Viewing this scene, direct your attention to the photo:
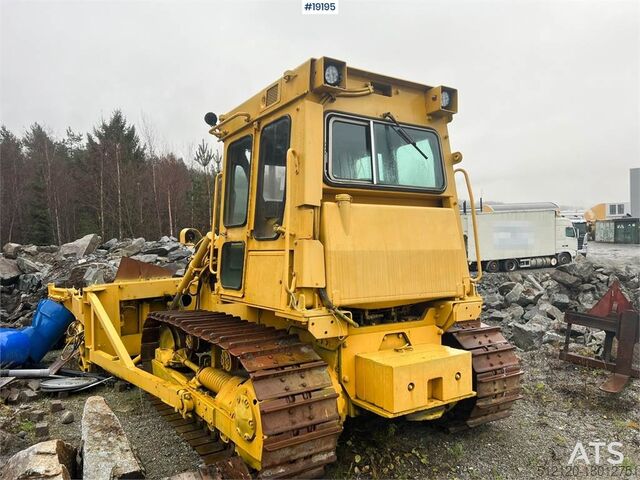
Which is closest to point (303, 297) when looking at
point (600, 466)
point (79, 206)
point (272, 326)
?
point (272, 326)

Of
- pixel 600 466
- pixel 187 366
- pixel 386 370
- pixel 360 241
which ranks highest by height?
pixel 360 241

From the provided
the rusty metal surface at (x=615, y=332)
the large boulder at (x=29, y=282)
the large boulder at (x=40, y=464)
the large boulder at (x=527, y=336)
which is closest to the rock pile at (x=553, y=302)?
the large boulder at (x=527, y=336)

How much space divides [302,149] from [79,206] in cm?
2736

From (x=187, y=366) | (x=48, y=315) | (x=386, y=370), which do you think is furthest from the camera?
(x=48, y=315)

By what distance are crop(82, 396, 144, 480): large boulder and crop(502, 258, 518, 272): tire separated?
765 inches

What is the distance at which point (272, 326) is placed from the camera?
13.0 ft

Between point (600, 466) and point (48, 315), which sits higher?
point (48, 315)

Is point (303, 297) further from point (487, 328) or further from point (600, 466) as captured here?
point (600, 466)

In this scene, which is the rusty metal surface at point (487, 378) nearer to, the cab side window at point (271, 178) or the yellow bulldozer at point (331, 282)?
the yellow bulldozer at point (331, 282)

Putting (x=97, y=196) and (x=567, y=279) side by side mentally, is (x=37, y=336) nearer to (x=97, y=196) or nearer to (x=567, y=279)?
(x=567, y=279)

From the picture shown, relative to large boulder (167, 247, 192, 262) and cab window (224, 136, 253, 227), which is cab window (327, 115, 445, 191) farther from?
large boulder (167, 247, 192, 262)

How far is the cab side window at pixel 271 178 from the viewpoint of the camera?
3674 mm

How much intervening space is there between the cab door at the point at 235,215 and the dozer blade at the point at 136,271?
2.59 meters

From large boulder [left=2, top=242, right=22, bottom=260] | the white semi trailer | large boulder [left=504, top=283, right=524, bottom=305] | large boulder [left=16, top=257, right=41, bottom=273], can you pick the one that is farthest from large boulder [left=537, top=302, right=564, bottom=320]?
large boulder [left=2, top=242, right=22, bottom=260]
